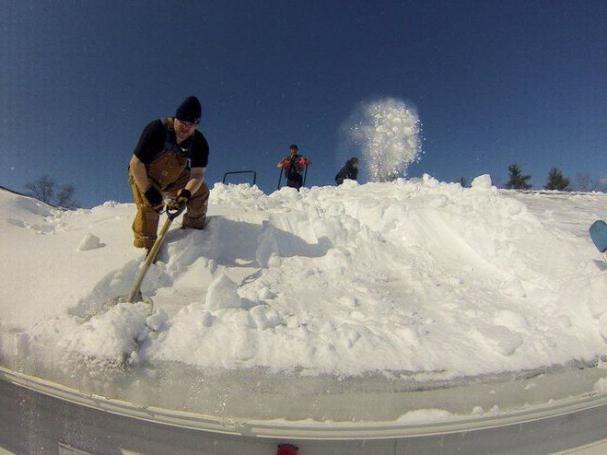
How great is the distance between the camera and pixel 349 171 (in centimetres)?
942

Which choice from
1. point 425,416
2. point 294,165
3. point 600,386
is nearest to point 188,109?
point 425,416

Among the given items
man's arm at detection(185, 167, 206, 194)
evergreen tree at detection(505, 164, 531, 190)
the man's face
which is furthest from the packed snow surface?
evergreen tree at detection(505, 164, 531, 190)

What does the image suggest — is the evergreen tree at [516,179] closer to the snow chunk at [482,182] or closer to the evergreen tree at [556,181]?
the evergreen tree at [556,181]

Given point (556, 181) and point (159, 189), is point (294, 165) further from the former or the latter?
point (556, 181)

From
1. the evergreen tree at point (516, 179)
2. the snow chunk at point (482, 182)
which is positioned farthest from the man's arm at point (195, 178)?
the evergreen tree at point (516, 179)

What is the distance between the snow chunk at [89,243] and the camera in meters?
3.10

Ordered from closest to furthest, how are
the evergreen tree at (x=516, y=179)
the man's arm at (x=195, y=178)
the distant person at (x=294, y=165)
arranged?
the man's arm at (x=195, y=178) → the distant person at (x=294, y=165) → the evergreen tree at (x=516, y=179)

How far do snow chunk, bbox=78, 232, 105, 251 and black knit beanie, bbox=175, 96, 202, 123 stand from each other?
5.14 ft

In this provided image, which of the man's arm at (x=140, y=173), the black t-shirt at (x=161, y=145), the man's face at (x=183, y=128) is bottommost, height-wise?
the man's arm at (x=140, y=173)

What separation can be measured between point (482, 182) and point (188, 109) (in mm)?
4699

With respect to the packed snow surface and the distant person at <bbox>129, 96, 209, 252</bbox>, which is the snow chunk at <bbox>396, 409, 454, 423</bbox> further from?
the distant person at <bbox>129, 96, 209, 252</bbox>

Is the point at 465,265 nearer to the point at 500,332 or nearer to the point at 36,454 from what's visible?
the point at 500,332

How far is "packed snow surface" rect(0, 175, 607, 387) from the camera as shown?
1.86 metres

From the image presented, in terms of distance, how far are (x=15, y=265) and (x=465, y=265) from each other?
174 inches
